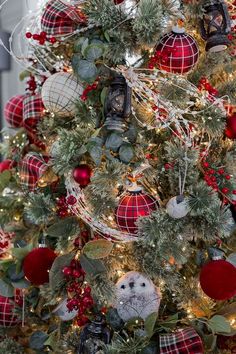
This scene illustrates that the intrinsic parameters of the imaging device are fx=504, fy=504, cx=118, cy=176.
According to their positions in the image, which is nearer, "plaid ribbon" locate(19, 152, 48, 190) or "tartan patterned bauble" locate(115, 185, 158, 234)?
"tartan patterned bauble" locate(115, 185, 158, 234)

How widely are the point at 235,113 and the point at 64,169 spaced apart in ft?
1.41

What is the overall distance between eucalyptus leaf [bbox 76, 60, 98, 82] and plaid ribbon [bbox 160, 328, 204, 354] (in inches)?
22.6

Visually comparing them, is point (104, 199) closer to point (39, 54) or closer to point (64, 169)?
point (64, 169)

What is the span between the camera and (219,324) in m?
1.07

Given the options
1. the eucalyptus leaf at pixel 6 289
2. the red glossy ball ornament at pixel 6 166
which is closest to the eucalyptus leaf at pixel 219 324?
the eucalyptus leaf at pixel 6 289

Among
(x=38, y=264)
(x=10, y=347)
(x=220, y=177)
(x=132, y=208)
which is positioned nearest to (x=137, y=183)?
(x=132, y=208)

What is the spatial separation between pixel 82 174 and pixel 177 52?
1.08ft

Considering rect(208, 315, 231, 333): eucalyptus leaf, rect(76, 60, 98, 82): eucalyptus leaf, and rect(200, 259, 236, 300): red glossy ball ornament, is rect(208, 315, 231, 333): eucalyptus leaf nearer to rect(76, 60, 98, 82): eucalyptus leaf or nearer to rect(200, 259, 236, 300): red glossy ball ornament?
rect(200, 259, 236, 300): red glossy ball ornament

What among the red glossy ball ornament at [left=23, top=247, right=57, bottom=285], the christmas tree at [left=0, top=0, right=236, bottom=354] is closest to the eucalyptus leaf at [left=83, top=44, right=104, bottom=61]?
the christmas tree at [left=0, top=0, right=236, bottom=354]

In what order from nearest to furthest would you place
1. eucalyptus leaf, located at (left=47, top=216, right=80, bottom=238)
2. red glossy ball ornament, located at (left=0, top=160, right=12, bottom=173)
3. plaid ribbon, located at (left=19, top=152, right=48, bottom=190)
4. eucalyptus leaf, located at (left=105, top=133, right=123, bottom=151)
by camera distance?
eucalyptus leaf, located at (left=105, top=133, right=123, bottom=151)
eucalyptus leaf, located at (left=47, top=216, right=80, bottom=238)
plaid ribbon, located at (left=19, top=152, right=48, bottom=190)
red glossy ball ornament, located at (left=0, top=160, right=12, bottom=173)

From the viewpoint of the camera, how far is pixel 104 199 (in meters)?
1.08

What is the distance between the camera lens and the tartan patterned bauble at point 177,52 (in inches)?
42.0

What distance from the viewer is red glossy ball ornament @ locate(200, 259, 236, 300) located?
1.04 metres

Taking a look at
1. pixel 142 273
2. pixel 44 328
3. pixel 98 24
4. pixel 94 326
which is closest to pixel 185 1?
pixel 98 24
